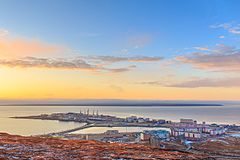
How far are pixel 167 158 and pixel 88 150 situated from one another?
1.22 metres

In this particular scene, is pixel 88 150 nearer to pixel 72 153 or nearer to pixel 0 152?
pixel 72 153

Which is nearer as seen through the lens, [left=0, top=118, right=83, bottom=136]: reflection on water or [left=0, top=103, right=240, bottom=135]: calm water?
[left=0, top=118, right=83, bottom=136]: reflection on water

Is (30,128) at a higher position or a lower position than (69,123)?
higher

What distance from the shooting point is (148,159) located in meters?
3.52

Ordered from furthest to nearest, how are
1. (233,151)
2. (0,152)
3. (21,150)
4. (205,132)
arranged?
(205,132)
(233,151)
(21,150)
(0,152)

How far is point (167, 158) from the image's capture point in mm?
3615

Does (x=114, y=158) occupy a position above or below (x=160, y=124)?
above

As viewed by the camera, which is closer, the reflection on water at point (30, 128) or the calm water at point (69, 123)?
the reflection on water at point (30, 128)

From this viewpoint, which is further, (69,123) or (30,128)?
(69,123)

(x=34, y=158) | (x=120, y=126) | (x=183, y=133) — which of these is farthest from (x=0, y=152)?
(x=120, y=126)

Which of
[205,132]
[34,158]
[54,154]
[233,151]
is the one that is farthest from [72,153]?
[205,132]

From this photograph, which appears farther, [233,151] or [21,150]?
[233,151]

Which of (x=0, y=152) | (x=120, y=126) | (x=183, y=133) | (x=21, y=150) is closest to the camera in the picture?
(x=0, y=152)

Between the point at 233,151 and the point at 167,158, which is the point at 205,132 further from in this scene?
the point at 167,158
